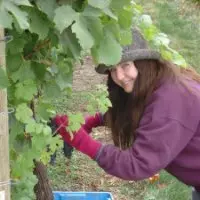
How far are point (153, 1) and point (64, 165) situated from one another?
20.4 feet

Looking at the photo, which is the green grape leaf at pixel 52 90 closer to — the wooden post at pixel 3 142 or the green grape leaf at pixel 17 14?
the wooden post at pixel 3 142

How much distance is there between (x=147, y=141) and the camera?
8.74ft

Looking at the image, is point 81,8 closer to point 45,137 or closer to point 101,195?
point 45,137

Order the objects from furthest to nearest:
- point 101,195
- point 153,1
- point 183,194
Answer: point 153,1
point 183,194
point 101,195

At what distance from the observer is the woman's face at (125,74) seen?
264 centimetres

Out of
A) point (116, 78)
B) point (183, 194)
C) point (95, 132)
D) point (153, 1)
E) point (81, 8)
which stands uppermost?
point (153, 1)

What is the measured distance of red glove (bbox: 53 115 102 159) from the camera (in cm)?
247

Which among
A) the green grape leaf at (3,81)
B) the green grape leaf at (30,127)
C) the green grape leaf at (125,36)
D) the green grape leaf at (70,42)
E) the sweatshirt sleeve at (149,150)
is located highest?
the green grape leaf at (125,36)

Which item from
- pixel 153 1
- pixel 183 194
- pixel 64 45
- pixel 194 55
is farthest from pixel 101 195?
pixel 153 1

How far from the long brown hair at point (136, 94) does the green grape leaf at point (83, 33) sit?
1.11m

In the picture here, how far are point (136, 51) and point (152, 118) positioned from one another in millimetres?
303

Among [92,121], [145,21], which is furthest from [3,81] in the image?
[92,121]

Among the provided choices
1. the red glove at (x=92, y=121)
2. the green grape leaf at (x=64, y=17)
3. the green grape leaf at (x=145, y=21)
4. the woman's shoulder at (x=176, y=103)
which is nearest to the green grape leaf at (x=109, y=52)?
the green grape leaf at (x=64, y=17)

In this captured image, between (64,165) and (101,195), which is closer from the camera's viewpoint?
(101,195)
